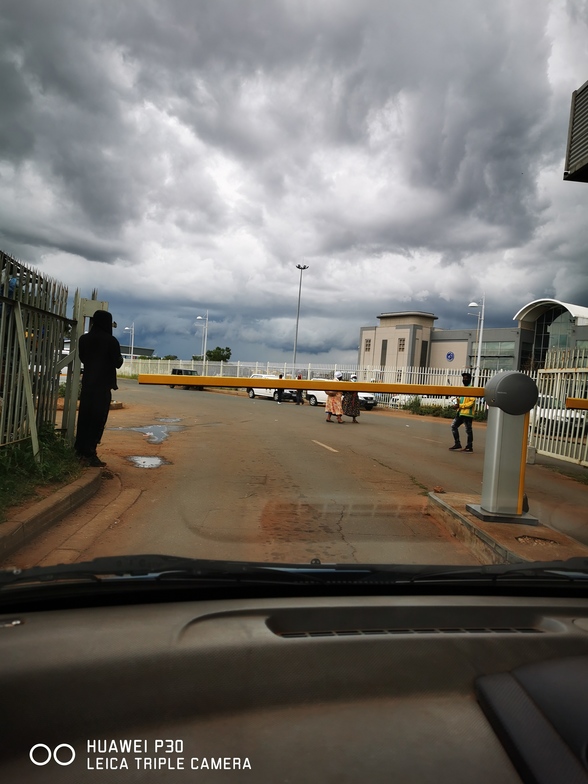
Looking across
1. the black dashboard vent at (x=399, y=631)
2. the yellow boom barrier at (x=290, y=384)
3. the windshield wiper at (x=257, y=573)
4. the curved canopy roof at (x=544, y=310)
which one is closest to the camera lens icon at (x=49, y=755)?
the windshield wiper at (x=257, y=573)

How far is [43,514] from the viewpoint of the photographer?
578 centimetres

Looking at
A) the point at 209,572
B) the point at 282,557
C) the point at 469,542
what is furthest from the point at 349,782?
the point at 469,542

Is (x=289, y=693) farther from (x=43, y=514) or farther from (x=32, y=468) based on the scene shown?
(x=32, y=468)

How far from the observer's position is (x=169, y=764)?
Answer: 5.70ft

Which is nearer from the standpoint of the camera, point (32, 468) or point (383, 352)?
point (32, 468)

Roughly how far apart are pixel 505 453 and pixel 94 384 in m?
5.28

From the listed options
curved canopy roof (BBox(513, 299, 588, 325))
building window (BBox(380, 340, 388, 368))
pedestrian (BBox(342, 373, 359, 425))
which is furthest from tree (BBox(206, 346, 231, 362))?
pedestrian (BBox(342, 373, 359, 425))

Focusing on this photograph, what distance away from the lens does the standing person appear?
27.7 ft

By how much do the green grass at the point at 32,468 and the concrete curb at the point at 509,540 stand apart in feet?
13.7

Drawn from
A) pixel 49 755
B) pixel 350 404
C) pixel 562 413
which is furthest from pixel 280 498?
pixel 350 404

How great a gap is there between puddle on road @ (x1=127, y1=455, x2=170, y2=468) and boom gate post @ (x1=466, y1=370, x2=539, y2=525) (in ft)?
17.1

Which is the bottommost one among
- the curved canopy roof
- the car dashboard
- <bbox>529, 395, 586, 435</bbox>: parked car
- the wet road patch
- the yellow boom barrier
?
the wet road patch

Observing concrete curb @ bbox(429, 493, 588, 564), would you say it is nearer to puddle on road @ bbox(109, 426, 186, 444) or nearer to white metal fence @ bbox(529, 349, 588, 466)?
white metal fence @ bbox(529, 349, 588, 466)

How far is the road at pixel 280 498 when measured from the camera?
541 centimetres
